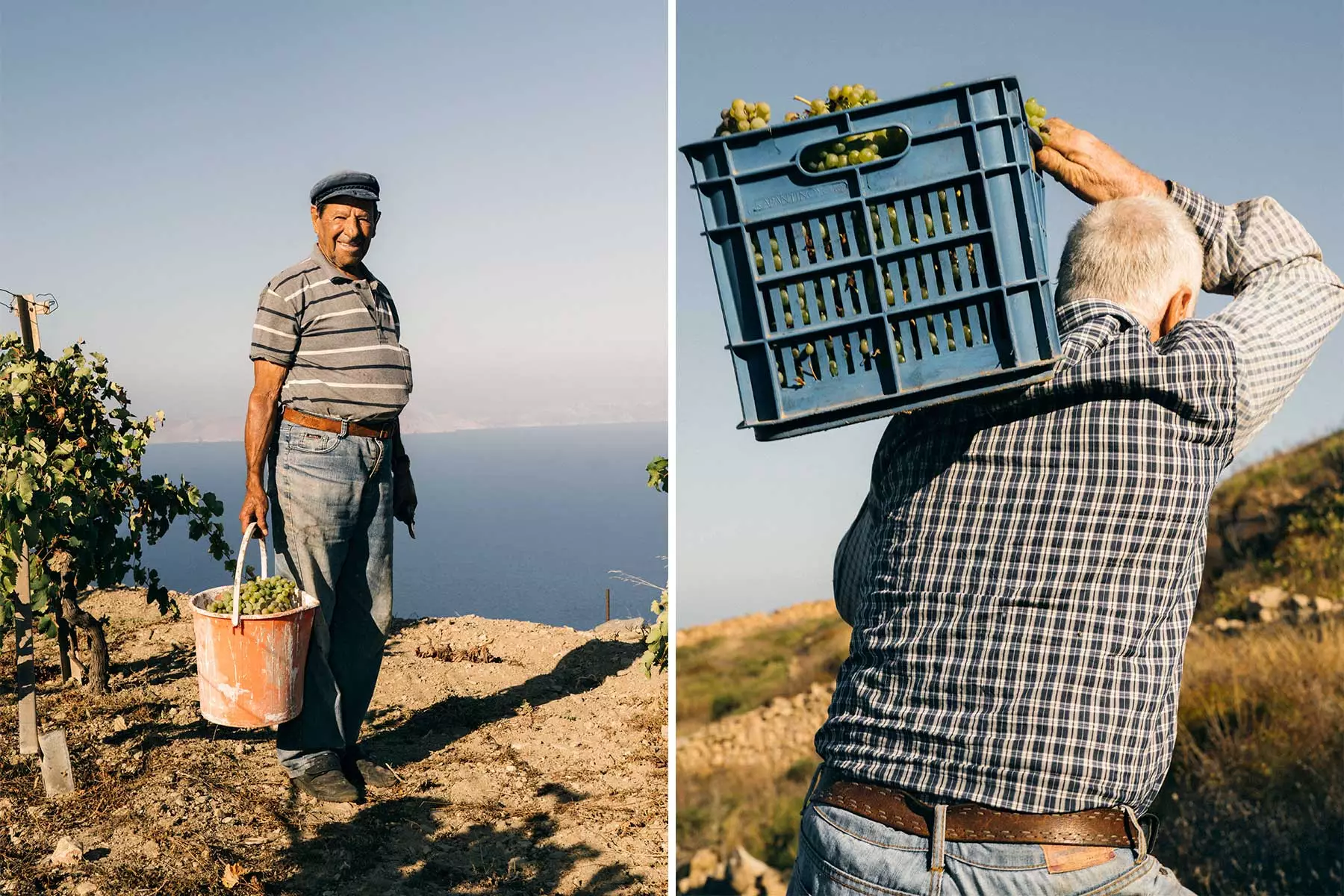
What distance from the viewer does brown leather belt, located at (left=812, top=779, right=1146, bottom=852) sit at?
1410mm

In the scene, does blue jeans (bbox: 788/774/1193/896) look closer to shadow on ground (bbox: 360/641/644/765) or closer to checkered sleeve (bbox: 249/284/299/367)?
checkered sleeve (bbox: 249/284/299/367)

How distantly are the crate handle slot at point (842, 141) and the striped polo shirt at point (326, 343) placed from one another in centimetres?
242

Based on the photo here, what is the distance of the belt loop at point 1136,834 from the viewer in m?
1.43

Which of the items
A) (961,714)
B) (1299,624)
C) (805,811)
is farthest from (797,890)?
(1299,624)

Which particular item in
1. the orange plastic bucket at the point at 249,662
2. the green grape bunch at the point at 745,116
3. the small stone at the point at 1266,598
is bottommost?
the small stone at the point at 1266,598

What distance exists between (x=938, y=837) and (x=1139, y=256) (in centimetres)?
92

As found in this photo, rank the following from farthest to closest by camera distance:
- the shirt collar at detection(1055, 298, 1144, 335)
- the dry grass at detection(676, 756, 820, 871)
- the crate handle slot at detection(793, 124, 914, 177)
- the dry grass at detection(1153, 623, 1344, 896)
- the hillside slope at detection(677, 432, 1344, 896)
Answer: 1. the dry grass at detection(676, 756, 820, 871)
2. the hillside slope at detection(677, 432, 1344, 896)
3. the dry grass at detection(1153, 623, 1344, 896)
4. the shirt collar at detection(1055, 298, 1144, 335)
5. the crate handle slot at detection(793, 124, 914, 177)

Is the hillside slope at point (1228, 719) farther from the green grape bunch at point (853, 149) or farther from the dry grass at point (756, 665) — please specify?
the green grape bunch at point (853, 149)

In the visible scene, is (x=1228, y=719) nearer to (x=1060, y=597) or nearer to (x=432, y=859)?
(x=432, y=859)

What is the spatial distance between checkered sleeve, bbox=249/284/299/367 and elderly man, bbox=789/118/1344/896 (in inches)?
95.8

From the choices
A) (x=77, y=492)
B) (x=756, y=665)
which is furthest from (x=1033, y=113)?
(x=756, y=665)

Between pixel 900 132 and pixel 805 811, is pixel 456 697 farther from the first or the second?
pixel 900 132

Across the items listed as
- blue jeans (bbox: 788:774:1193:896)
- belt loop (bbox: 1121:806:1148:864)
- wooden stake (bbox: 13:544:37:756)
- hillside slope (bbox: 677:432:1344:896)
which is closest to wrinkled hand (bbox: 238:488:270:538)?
wooden stake (bbox: 13:544:37:756)

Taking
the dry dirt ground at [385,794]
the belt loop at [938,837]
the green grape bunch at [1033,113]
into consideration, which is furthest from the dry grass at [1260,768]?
the green grape bunch at [1033,113]
